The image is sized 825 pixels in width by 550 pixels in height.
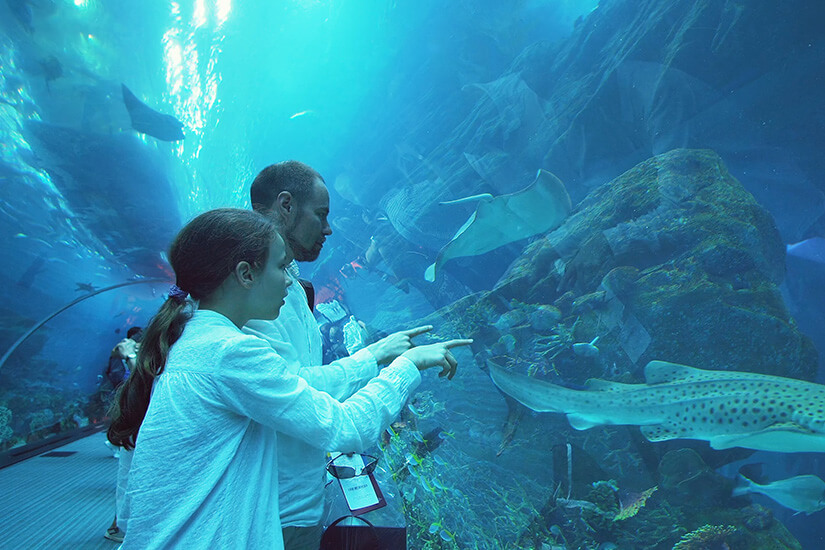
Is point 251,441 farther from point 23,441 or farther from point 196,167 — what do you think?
point 196,167

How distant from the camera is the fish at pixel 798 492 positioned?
157 centimetres

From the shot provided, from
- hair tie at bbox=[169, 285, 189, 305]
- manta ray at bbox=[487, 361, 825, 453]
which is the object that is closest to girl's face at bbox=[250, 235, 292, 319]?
hair tie at bbox=[169, 285, 189, 305]

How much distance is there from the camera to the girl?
712 millimetres

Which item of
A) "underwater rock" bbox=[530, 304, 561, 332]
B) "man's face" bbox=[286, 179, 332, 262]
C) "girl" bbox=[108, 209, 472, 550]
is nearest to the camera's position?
"girl" bbox=[108, 209, 472, 550]

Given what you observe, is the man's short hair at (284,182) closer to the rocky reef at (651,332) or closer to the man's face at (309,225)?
the man's face at (309,225)

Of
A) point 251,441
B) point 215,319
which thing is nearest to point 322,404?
point 251,441

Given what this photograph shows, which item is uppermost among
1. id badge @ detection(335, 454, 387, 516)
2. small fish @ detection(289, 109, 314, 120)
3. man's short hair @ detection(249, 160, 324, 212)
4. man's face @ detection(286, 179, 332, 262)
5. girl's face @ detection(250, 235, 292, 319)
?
small fish @ detection(289, 109, 314, 120)

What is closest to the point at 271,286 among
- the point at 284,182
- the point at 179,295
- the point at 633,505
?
the point at 179,295

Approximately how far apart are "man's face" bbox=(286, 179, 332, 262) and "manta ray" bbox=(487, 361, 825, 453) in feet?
5.46

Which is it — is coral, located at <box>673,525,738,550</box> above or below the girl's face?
below

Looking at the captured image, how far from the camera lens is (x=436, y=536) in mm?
2555

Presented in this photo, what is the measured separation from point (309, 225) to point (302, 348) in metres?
0.53

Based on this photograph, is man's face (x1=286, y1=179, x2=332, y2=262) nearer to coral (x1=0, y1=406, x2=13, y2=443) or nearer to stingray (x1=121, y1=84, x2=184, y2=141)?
stingray (x1=121, y1=84, x2=184, y2=141)

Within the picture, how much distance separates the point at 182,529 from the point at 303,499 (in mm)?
381
